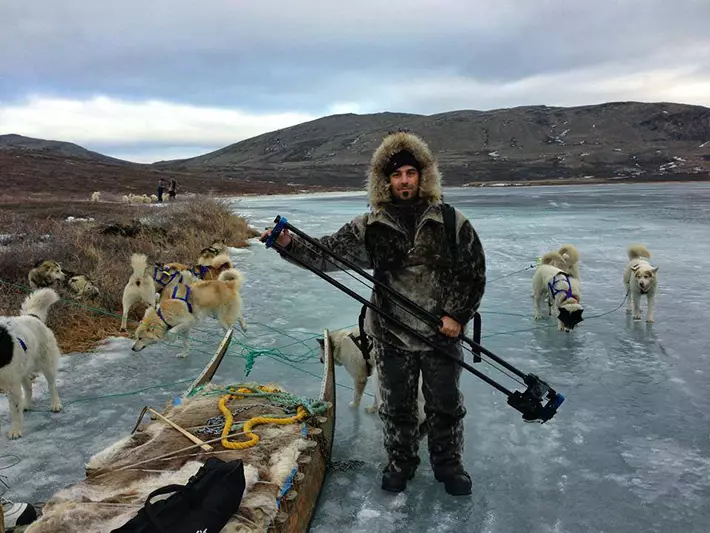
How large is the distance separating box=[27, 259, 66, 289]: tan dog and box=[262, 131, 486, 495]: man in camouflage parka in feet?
19.8

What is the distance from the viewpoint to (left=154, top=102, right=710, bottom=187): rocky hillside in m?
91.8

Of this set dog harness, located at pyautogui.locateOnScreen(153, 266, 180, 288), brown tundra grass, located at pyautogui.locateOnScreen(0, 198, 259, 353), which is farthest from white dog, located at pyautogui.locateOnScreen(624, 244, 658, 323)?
brown tundra grass, located at pyautogui.locateOnScreen(0, 198, 259, 353)

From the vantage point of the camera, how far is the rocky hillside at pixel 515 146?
301 ft

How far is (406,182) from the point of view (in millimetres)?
3104

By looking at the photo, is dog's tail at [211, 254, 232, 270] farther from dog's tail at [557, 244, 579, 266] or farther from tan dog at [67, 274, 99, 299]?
dog's tail at [557, 244, 579, 266]

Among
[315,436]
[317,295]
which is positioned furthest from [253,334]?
[315,436]

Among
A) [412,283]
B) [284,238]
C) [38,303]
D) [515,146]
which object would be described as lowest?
[38,303]

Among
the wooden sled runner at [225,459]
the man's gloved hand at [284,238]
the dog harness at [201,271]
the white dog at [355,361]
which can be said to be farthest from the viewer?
the dog harness at [201,271]

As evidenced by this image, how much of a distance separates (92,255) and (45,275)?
1.95 metres

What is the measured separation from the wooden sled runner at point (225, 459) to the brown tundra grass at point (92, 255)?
12.6 ft

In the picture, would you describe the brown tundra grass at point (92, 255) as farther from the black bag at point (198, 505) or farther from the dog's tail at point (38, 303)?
the black bag at point (198, 505)

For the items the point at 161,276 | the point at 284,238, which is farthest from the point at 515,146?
the point at 284,238

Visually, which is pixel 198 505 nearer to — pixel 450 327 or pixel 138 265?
pixel 450 327

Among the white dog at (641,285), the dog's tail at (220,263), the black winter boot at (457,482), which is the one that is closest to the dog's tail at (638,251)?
the white dog at (641,285)
